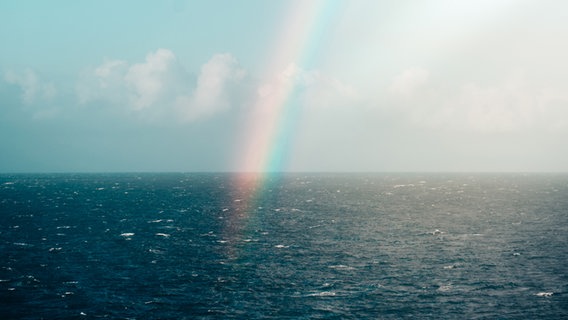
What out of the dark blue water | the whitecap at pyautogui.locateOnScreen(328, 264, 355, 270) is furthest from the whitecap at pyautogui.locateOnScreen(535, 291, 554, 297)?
the whitecap at pyautogui.locateOnScreen(328, 264, 355, 270)

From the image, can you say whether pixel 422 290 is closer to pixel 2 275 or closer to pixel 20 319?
pixel 20 319

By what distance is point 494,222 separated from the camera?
497 feet

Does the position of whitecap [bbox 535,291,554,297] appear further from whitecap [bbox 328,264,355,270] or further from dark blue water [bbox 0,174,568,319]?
whitecap [bbox 328,264,355,270]

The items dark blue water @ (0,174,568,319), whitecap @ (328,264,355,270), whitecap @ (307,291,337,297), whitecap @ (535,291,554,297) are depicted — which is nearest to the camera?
dark blue water @ (0,174,568,319)

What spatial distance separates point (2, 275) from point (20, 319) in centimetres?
2437

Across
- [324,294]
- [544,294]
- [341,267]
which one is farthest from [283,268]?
[544,294]

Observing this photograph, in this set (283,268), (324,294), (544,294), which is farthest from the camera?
(283,268)

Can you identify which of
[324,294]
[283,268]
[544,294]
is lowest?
[324,294]

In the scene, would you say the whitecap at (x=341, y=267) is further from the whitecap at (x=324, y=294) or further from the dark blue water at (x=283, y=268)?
the whitecap at (x=324, y=294)

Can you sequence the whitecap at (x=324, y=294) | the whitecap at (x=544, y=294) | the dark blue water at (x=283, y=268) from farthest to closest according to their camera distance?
1. the whitecap at (x=324, y=294)
2. the whitecap at (x=544, y=294)
3. the dark blue water at (x=283, y=268)

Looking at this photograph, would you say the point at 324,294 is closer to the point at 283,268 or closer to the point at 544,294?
the point at 283,268

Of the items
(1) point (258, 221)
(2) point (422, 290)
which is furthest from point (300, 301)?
(1) point (258, 221)

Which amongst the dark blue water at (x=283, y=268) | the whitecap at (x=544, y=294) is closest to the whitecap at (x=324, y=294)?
the dark blue water at (x=283, y=268)

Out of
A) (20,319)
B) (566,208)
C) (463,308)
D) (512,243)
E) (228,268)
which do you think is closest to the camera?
(20,319)
